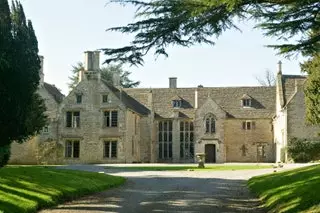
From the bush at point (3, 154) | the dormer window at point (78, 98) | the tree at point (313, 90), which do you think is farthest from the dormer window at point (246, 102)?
the bush at point (3, 154)

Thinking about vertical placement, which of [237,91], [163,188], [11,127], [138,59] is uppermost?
[237,91]

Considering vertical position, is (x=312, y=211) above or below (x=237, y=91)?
below

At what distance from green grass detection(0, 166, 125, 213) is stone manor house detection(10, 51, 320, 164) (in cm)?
2787

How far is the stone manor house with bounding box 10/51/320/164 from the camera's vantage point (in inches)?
1943

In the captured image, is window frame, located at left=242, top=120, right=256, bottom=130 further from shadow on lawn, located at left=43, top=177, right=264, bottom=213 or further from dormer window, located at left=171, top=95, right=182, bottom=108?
shadow on lawn, located at left=43, top=177, right=264, bottom=213

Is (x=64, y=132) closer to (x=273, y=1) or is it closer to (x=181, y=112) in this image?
→ (x=181, y=112)

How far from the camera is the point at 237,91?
56.5 m

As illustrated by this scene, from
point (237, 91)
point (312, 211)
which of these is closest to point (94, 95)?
point (237, 91)

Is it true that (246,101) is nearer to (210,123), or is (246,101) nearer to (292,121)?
(210,123)

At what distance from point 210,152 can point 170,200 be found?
1470 inches

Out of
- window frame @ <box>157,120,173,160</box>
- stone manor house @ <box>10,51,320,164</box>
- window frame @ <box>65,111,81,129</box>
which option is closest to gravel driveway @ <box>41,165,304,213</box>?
stone manor house @ <box>10,51,320,164</box>

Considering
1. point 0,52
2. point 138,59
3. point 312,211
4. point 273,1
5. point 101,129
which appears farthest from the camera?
point 101,129

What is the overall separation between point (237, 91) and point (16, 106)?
146ft

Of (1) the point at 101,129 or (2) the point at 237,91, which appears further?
(2) the point at 237,91
